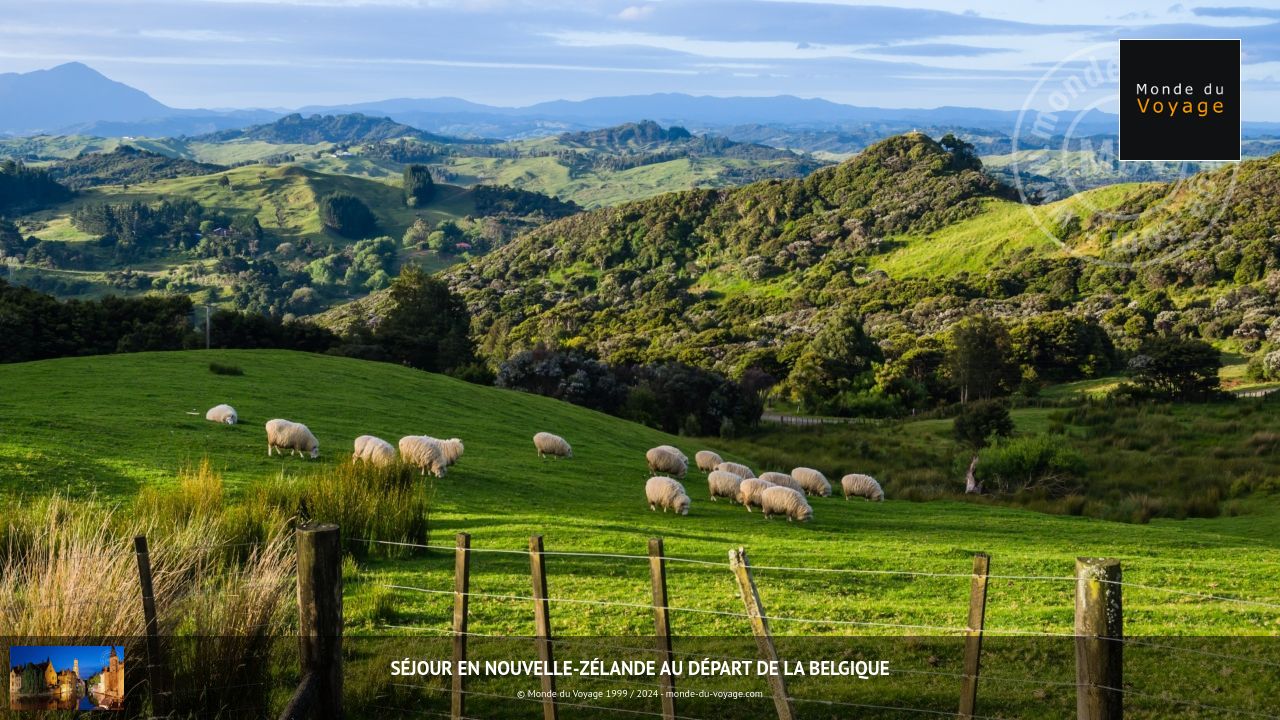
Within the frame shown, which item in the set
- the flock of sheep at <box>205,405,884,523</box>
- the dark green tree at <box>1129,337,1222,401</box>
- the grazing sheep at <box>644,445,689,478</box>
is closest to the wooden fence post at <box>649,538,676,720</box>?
the flock of sheep at <box>205,405,884,523</box>

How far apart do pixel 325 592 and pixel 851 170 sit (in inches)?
6515

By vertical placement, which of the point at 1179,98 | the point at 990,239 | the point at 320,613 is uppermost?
the point at 1179,98

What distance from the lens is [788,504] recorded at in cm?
1878

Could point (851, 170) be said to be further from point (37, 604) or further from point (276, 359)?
point (37, 604)

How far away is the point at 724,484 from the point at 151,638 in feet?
51.4

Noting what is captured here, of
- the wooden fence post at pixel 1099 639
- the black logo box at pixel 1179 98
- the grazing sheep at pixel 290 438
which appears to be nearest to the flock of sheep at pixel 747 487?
the grazing sheep at pixel 290 438

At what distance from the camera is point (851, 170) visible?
164 m

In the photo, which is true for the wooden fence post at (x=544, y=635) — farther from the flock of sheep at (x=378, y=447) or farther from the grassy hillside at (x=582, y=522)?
the flock of sheep at (x=378, y=447)

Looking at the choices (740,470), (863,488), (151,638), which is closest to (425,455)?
(740,470)

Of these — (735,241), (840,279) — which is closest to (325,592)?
(840,279)

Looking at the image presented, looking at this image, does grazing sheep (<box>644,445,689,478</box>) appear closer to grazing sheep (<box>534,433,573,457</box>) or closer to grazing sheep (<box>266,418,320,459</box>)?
grazing sheep (<box>534,433,573,457</box>)

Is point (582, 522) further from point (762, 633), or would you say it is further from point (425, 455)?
point (762, 633)

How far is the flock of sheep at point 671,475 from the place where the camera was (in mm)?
18953

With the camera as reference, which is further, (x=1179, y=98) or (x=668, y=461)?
(x=1179, y=98)
